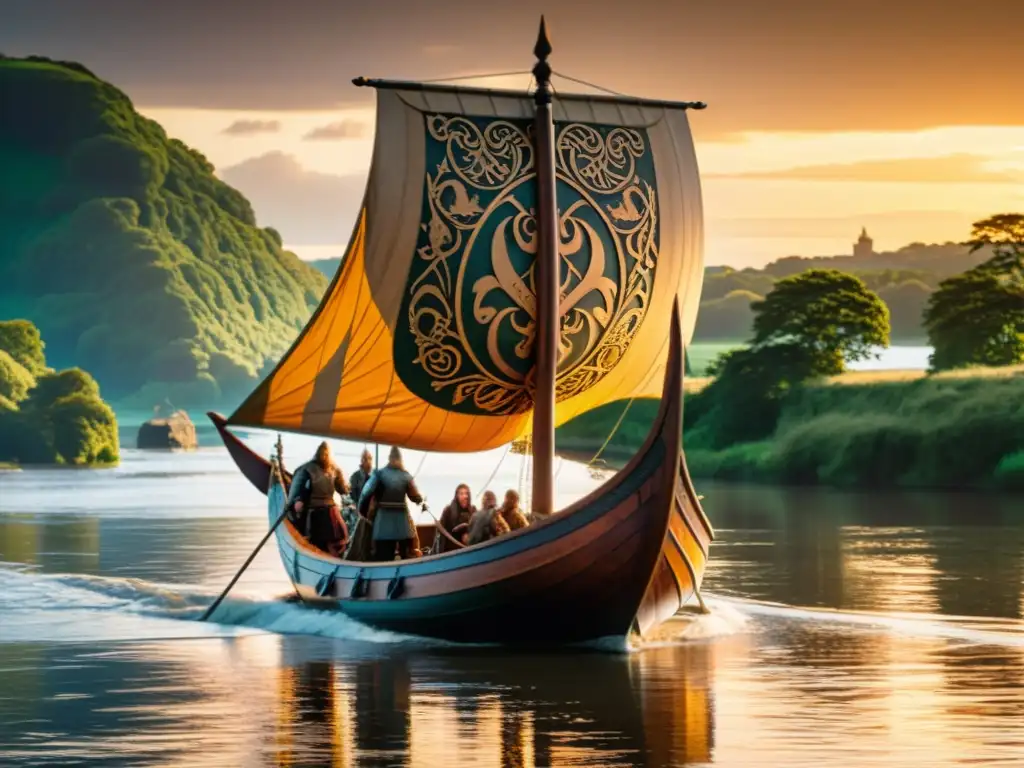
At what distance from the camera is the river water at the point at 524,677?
628 inches

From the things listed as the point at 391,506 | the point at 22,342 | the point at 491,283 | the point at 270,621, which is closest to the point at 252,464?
the point at 270,621

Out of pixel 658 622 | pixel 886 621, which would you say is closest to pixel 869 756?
pixel 658 622

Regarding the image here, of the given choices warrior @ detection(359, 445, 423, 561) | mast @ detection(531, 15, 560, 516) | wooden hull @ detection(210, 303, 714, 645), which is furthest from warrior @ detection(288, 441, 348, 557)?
wooden hull @ detection(210, 303, 714, 645)

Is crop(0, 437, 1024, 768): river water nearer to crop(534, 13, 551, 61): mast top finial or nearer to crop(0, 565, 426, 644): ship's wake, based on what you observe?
crop(0, 565, 426, 644): ship's wake

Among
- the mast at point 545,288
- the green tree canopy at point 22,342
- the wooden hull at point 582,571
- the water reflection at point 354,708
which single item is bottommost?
the water reflection at point 354,708

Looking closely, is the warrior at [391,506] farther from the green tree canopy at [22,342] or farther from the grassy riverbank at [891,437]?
the green tree canopy at [22,342]

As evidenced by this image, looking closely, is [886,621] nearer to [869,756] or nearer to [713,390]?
[869,756]

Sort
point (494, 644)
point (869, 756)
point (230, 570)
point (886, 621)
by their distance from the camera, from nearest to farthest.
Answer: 1. point (869, 756)
2. point (494, 644)
3. point (886, 621)
4. point (230, 570)

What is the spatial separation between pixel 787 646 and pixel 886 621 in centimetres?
285

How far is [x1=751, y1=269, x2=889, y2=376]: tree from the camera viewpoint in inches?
3418

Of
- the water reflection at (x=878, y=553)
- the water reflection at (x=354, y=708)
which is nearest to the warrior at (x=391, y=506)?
the water reflection at (x=354, y=708)

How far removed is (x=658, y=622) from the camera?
22.3 metres

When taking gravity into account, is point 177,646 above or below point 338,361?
below

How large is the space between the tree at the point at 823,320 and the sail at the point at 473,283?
192 ft
